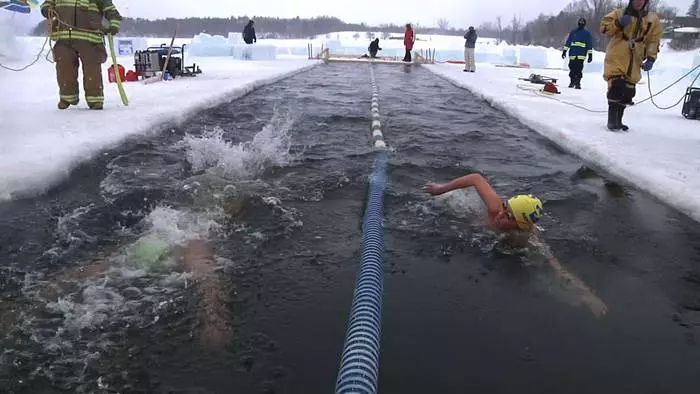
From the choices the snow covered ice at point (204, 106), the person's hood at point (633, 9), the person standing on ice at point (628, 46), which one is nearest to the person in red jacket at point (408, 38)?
the snow covered ice at point (204, 106)

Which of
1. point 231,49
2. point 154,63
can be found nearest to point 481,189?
point 154,63

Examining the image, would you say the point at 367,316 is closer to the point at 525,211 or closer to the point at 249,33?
the point at 525,211

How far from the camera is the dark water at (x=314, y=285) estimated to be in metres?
2.53

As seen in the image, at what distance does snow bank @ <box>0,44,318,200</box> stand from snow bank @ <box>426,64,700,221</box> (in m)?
5.97

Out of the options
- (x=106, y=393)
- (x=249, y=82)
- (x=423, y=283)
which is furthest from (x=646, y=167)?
(x=249, y=82)

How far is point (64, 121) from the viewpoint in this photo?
23.4 ft

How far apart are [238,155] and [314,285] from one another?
119 inches

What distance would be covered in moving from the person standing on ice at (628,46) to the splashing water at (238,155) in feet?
16.9

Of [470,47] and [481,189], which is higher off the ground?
[470,47]

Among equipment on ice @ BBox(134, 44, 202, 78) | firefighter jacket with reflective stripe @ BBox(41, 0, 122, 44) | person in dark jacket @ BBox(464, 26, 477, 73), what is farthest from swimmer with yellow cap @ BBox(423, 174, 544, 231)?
person in dark jacket @ BBox(464, 26, 477, 73)

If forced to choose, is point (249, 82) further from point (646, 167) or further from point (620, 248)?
point (620, 248)

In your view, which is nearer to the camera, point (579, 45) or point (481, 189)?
point (481, 189)

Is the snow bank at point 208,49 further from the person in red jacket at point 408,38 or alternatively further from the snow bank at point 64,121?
the snow bank at point 64,121

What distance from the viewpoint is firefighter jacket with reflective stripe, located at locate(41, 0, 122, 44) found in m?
7.82
